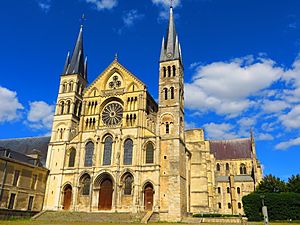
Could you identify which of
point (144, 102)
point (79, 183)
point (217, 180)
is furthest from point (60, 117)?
point (217, 180)

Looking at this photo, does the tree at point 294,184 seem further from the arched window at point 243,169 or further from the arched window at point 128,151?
the arched window at point 128,151

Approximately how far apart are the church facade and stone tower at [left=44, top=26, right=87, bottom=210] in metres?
0.13

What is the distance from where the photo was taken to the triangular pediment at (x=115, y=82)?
37.5 meters

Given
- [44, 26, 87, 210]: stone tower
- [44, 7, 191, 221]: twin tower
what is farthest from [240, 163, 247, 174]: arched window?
[44, 26, 87, 210]: stone tower

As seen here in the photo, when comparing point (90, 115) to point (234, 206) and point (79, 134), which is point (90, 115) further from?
point (234, 206)

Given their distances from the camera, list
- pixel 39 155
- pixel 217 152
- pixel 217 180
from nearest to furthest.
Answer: pixel 39 155 < pixel 217 180 < pixel 217 152

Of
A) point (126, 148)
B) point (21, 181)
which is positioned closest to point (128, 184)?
point (126, 148)

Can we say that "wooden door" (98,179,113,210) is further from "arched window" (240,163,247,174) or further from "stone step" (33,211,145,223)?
"arched window" (240,163,247,174)

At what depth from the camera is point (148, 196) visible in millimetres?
32406

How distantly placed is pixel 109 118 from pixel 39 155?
11044 millimetres

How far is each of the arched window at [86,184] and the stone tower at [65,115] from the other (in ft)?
10.7

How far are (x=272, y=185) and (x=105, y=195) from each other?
2256 cm

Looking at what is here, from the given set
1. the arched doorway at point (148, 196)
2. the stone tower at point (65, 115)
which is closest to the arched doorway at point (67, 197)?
the stone tower at point (65, 115)

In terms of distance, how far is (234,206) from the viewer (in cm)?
4831
